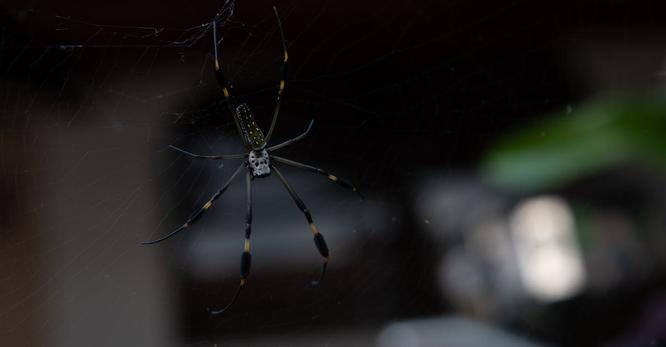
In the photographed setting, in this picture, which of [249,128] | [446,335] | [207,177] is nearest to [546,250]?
[446,335]

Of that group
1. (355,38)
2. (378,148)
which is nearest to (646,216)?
(378,148)

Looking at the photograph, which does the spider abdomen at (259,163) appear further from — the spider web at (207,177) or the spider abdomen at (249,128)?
the spider web at (207,177)

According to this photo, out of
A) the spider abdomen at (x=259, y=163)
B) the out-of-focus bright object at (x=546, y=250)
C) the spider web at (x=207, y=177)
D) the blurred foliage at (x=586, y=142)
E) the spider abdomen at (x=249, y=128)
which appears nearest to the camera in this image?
the blurred foliage at (x=586, y=142)

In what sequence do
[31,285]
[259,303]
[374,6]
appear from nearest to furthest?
1. [374,6]
2. [31,285]
3. [259,303]

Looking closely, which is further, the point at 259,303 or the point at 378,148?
the point at 378,148

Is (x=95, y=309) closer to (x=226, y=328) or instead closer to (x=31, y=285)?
(x=31, y=285)

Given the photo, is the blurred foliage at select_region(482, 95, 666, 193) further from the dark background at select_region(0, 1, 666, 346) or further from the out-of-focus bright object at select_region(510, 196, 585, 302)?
the out-of-focus bright object at select_region(510, 196, 585, 302)

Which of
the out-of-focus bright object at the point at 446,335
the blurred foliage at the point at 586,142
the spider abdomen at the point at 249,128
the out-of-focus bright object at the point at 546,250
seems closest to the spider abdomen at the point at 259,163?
the spider abdomen at the point at 249,128
